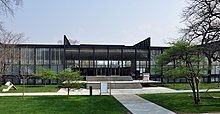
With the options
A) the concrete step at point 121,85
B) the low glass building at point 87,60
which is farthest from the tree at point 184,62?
the low glass building at point 87,60

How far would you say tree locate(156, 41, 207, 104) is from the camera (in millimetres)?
16062

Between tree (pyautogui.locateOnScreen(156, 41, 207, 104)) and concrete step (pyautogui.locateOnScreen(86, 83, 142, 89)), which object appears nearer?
tree (pyautogui.locateOnScreen(156, 41, 207, 104))

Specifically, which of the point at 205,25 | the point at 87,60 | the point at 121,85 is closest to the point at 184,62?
the point at 205,25

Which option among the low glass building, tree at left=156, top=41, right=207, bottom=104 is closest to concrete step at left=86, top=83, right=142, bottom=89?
the low glass building

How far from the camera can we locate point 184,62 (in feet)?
55.2

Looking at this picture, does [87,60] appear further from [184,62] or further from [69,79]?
[184,62]

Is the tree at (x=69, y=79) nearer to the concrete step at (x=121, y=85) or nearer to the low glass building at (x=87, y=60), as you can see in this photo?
the concrete step at (x=121, y=85)

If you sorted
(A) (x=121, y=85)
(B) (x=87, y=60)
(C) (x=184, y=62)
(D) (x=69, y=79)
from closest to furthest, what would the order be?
(C) (x=184, y=62)
(D) (x=69, y=79)
(A) (x=121, y=85)
(B) (x=87, y=60)

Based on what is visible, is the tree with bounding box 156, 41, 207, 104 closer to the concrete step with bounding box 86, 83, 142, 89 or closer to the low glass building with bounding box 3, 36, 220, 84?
the concrete step with bounding box 86, 83, 142, 89

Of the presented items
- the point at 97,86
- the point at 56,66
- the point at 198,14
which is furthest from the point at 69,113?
the point at 56,66

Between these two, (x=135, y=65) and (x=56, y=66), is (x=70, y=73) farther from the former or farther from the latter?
(x=135, y=65)

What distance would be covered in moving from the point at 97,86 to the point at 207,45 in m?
15.2

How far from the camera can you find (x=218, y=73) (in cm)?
4238

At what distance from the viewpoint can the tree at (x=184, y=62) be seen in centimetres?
1606
